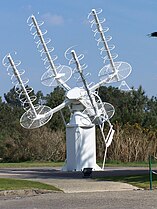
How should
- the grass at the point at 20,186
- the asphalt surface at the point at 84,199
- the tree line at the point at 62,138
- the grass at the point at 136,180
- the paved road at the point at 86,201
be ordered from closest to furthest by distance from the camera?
the paved road at the point at 86,201 → the asphalt surface at the point at 84,199 → the grass at the point at 20,186 → the grass at the point at 136,180 → the tree line at the point at 62,138

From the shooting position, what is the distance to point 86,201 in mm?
19797

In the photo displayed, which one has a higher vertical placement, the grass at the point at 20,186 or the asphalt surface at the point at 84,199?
the grass at the point at 20,186

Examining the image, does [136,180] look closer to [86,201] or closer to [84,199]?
[84,199]

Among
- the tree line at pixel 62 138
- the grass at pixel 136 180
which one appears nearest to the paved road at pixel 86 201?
the grass at pixel 136 180

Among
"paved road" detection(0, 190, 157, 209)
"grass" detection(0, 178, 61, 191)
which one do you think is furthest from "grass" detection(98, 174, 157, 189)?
"paved road" detection(0, 190, 157, 209)

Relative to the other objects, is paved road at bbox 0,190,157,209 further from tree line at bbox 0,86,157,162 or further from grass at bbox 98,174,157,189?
tree line at bbox 0,86,157,162

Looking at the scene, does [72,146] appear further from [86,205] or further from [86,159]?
[86,205]

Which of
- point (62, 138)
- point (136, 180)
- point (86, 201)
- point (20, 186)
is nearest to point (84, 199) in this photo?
point (86, 201)

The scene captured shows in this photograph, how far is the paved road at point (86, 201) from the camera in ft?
59.9

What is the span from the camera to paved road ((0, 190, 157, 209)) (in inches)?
718

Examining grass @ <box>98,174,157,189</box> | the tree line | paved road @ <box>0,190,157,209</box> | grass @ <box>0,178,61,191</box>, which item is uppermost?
the tree line

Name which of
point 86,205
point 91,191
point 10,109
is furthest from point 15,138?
point 86,205

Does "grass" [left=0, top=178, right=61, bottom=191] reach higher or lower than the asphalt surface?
higher

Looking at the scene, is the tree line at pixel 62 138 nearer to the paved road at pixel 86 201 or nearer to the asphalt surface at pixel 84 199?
the asphalt surface at pixel 84 199
